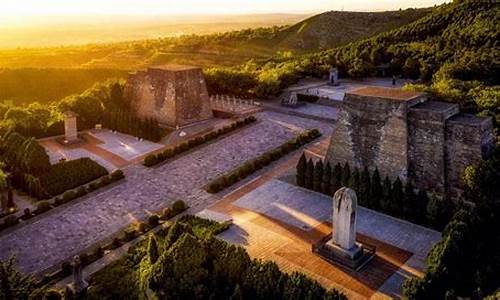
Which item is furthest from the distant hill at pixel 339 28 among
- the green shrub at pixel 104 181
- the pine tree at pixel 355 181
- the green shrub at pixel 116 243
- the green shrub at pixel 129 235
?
the green shrub at pixel 116 243

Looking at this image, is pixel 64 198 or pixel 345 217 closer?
pixel 345 217

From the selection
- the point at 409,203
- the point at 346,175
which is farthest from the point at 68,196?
the point at 409,203

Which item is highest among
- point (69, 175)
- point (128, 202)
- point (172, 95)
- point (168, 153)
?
point (172, 95)

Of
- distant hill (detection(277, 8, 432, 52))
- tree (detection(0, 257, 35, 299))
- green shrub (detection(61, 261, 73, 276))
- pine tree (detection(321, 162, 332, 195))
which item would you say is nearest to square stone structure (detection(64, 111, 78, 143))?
green shrub (detection(61, 261, 73, 276))

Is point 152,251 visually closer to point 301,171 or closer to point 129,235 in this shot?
point 129,235

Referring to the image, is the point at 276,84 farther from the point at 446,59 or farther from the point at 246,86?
the point at 446,59

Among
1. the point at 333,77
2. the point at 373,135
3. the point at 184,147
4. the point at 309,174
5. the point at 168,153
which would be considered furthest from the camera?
the point at 333,77

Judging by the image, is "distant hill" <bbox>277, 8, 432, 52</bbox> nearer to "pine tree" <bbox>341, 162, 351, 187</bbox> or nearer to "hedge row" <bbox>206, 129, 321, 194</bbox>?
"hedge row" <bbox>206, 129, 321, 194</bbox>
